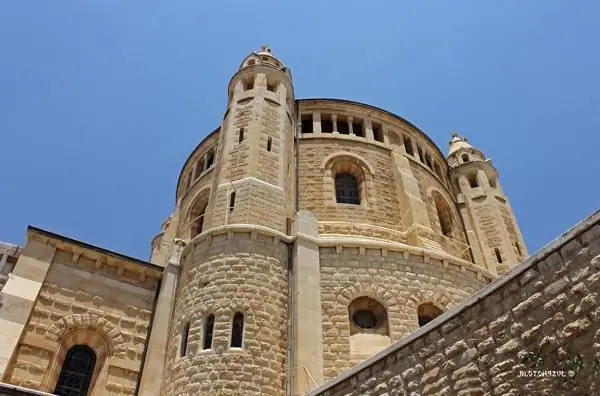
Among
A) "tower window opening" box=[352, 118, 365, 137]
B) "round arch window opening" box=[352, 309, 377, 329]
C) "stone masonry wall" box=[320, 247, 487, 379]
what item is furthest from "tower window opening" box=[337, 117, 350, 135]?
"round arch window opening" box=[352, 309, 377, 329]

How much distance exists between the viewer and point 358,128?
74.0 ft

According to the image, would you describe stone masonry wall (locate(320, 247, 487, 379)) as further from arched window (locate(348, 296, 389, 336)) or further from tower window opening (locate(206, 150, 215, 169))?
tower window opening (locate(206, 150, 215, 169))

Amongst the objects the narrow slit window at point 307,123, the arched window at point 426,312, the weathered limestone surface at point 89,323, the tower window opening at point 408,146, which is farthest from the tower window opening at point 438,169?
the weathered limestone surface at point 89,323

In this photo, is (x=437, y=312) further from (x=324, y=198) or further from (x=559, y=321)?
(x=559, y=321)

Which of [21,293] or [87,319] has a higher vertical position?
[21,293]

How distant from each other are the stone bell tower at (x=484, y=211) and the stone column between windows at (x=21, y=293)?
16.0 m

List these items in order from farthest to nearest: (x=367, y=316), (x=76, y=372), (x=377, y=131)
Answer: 1. (x=377, y=131)
2. (x=367, y=316)
3. (x=76, y=372)

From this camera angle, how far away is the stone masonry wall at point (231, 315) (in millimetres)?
11477

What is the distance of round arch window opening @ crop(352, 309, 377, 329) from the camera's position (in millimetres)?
13984

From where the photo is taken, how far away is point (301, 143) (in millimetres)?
20984

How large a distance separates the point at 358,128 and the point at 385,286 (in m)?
9.89

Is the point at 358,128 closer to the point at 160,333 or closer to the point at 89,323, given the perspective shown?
the point at 160,333

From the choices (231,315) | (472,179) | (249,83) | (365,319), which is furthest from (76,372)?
(472,179)

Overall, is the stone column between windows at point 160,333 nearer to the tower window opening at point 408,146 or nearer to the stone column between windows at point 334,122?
the stone column between windows at point 334,122
